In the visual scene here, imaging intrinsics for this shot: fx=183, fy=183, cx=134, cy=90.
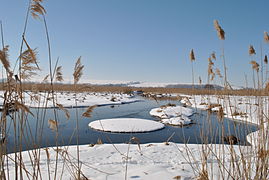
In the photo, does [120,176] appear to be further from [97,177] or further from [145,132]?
[145,132]

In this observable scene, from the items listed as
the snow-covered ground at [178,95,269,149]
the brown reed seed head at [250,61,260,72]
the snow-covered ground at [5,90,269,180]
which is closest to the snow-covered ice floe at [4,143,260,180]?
the snow-covered ground at [5,90,269,180]

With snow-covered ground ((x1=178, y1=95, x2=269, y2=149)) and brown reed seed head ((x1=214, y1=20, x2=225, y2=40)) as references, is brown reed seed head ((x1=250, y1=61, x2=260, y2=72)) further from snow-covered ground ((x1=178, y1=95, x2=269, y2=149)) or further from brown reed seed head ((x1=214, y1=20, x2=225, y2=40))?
brown reed seed head ((x1=214, y1=20, x2=225, y2=40))

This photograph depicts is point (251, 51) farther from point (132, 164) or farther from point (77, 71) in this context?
point (132, 164)

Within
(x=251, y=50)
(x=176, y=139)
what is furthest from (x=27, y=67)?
(x=176, y=139)

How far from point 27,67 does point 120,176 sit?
1.85m

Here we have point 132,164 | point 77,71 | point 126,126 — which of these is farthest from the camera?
point 126,126

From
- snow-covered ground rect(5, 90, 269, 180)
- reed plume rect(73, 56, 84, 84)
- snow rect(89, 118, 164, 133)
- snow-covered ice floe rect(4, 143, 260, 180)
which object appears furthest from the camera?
snow rect(89, 118, 164, 133)

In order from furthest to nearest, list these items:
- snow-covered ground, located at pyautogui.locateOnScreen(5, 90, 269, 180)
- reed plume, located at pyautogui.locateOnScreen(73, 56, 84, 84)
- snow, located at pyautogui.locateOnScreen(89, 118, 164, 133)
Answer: snow, located at pyautogui.locateOnScreen(89, 118, 164, 133) → snow-covered ground, located at pyautogui.locateOnScreen(5, 90, 269, 180) → reed plume, located at pyautogui.locateOnScreen(73, 56, 84, 84)

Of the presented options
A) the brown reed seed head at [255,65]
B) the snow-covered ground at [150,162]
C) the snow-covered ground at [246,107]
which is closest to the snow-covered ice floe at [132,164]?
the snow-covered ground at [150,162]

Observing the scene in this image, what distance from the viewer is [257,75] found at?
1846mm

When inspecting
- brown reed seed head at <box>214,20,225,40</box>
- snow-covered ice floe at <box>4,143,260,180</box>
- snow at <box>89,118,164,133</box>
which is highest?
brown reed seed head at <box>214,20,225,40</box>

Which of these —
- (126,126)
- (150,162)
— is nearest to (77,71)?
(150,162)

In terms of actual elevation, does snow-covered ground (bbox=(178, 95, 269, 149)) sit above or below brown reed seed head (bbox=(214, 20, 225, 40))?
below

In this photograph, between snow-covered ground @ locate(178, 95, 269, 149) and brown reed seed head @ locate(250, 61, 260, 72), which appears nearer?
snow-covered ground @ locate(178, 95, 269, 149)
